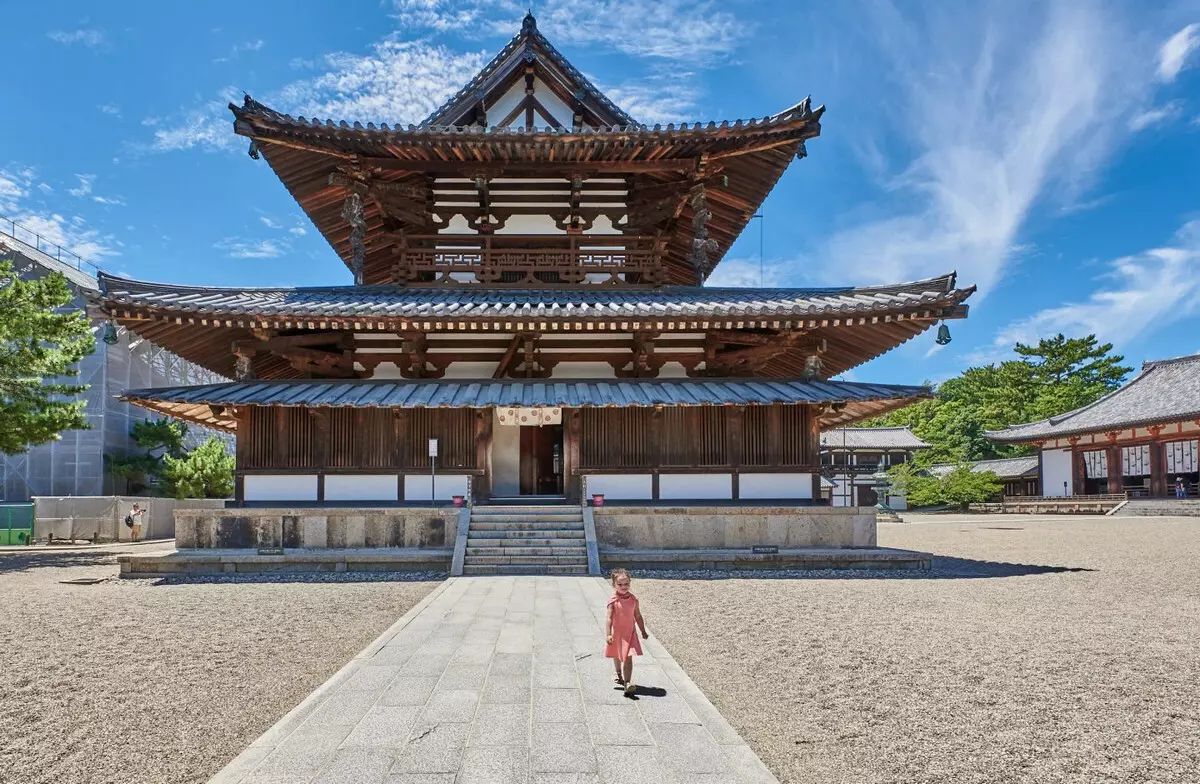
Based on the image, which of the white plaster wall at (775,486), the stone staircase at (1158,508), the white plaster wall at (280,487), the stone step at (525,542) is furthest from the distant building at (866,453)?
the white plaster wall at (280,487)

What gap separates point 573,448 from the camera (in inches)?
615

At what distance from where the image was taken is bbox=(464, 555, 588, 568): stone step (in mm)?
13250

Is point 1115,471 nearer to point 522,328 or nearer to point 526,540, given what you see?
point 522,328

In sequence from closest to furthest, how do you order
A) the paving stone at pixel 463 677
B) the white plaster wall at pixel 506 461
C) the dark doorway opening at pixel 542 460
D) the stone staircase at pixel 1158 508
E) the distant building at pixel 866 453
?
1. the paving stone at pixel 463 677
2. the white plaster wall at pixel 506 461
3. the dark doorway opening at pixel 542 460
4. the stone staircase at pixel 1158 508
5. the distant building at pixel 866 453

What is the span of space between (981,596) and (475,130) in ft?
46.2

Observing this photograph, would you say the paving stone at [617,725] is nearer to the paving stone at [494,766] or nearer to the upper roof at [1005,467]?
the paving stone at [494,766]

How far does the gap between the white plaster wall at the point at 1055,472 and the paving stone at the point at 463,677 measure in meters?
56.3

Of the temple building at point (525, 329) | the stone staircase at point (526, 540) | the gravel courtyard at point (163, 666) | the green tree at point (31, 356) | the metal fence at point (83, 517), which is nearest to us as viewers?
the gravel courtyard at point (163, 666)

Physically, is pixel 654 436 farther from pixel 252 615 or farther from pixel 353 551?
pixel 252 615

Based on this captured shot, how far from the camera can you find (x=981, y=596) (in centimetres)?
1118

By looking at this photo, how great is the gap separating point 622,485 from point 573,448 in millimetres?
1370

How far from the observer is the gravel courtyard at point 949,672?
4.69 metres

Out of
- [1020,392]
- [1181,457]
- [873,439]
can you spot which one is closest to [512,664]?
[1181,457]

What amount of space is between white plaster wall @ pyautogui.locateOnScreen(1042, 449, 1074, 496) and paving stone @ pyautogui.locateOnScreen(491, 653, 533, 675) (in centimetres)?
5569
